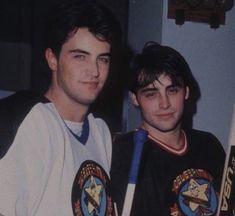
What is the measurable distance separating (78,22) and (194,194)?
1.66 feet

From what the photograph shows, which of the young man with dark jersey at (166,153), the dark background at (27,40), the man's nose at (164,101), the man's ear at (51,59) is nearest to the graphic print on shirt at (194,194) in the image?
the young man with dark jersey at (166,153)

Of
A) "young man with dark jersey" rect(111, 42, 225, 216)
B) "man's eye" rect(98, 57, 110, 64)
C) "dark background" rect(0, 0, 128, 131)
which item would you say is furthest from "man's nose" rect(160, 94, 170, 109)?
"dark background" rect(0, 0, 128, 131)

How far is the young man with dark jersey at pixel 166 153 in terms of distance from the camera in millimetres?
1142

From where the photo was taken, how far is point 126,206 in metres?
0.79

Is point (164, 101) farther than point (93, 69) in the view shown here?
Yes

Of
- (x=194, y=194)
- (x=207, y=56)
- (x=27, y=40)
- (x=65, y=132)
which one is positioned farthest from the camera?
(x=27, y=40)

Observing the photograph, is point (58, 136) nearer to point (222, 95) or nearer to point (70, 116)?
point (70, 116)

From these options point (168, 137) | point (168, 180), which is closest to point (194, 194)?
point (168, 180)

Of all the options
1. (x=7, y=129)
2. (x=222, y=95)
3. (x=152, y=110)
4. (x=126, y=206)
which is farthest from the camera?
(x=222, y=95)

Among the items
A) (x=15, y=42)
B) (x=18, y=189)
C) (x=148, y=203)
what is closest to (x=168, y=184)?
(x=148, y=203)

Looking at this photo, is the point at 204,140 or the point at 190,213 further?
the point at 204,140

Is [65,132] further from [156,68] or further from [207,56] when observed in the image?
[207,56]

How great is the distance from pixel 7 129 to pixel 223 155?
0.65 m

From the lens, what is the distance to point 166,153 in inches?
47.9
